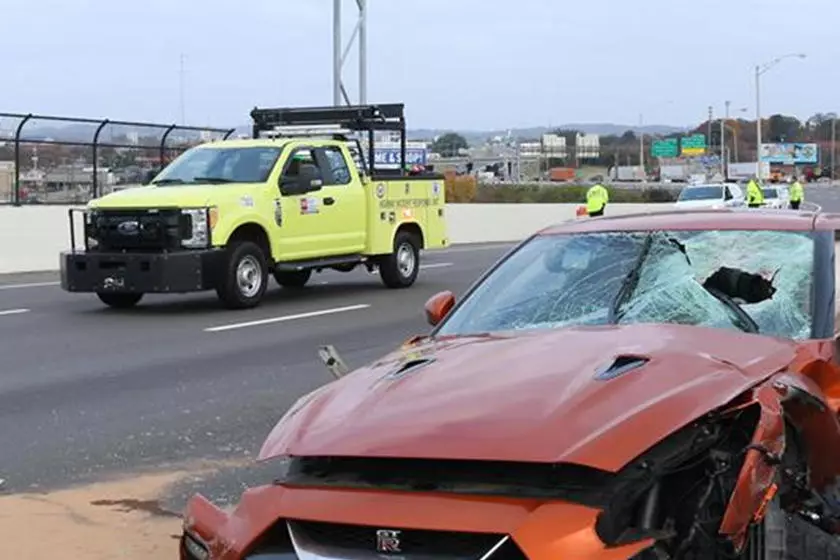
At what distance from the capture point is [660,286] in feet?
15.9

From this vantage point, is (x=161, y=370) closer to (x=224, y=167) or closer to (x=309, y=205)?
(x=224, y=167)

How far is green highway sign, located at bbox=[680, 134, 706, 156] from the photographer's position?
127375 mm

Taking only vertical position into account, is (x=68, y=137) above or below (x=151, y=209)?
above

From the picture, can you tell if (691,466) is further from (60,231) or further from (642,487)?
(60,231)

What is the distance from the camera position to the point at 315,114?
18.5 meters

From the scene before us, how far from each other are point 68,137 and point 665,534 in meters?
21.1

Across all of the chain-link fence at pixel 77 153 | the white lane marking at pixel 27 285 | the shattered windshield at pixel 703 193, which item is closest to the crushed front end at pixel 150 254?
the white lane marking at pixel 27 285

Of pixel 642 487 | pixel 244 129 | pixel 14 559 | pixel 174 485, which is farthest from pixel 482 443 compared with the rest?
pixel 244 129

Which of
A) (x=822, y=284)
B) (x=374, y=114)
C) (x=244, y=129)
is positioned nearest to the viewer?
(x=822, y=284)

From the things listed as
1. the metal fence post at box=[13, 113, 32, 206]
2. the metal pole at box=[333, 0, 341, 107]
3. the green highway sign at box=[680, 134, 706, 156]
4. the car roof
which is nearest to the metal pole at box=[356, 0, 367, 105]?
the metal pole at box=[333, 0, 341, 107]

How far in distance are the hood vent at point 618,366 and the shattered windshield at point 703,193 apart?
3485cm

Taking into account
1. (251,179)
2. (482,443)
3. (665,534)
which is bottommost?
(665,534)

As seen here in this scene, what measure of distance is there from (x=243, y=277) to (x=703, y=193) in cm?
2640

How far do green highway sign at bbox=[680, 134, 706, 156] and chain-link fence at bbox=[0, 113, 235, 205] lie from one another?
108 metres
